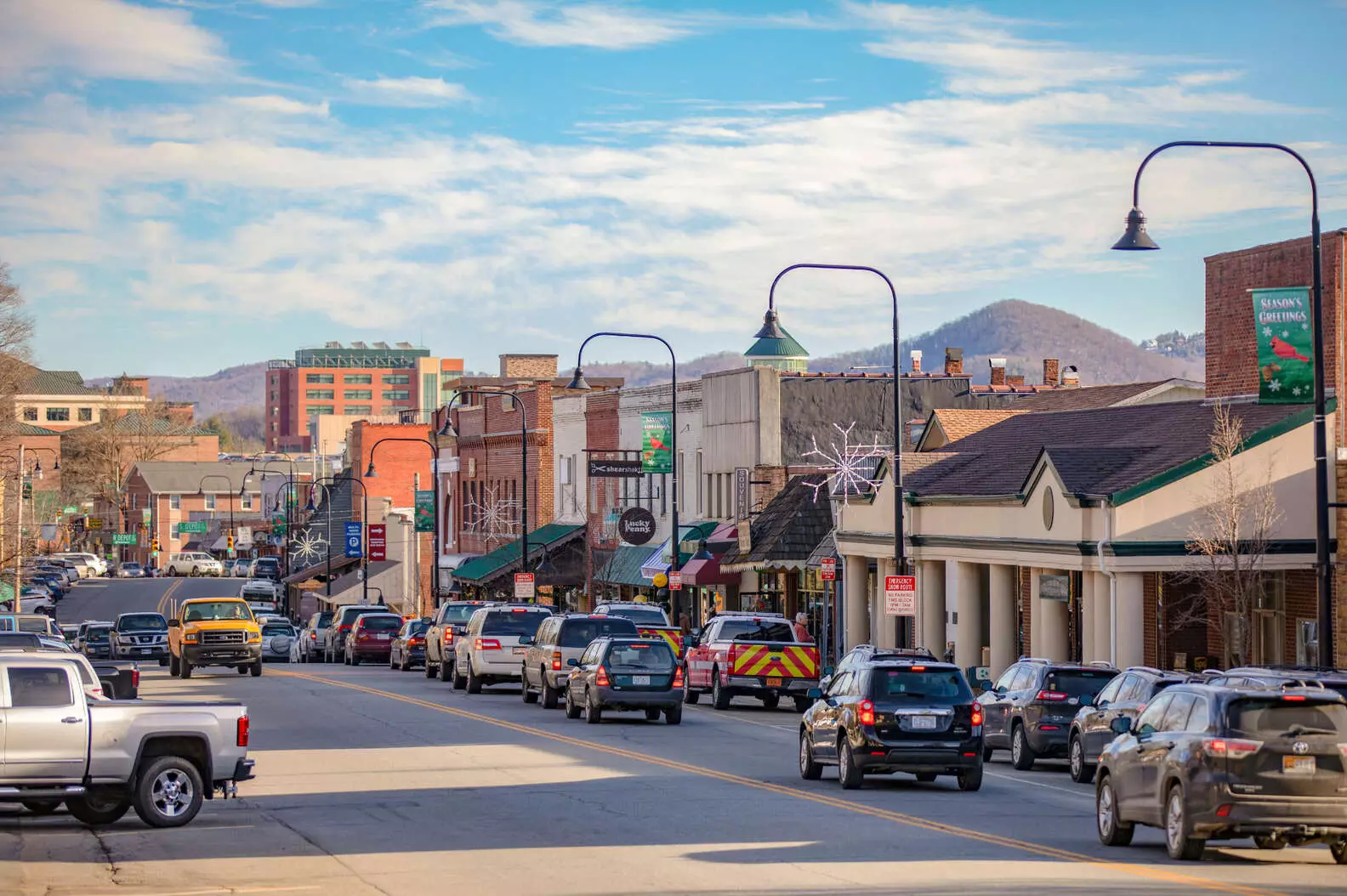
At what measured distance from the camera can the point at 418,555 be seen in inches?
4016

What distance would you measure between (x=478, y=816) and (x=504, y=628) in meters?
22.5

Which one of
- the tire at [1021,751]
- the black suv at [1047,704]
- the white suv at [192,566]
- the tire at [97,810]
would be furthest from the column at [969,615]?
the white suv at [192,566]

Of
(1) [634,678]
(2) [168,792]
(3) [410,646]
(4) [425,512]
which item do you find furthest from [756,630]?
(4) [425,512]

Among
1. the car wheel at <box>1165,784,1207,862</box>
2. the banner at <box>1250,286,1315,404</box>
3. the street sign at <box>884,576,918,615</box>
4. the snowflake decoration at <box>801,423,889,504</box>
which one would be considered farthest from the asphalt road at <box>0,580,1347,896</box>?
the snowflake decoration at <box>801,423,889,504</box>

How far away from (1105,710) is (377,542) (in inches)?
2841

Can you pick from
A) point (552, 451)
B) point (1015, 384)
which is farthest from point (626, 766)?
point (552, 451)

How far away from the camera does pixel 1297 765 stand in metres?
15.6

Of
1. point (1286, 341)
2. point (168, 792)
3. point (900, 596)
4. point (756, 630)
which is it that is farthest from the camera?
point (756, 630)

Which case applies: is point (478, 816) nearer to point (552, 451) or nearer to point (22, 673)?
point (22, 673)

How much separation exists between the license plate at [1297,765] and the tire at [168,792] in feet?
33.5

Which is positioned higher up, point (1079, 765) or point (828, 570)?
point (828, 570)

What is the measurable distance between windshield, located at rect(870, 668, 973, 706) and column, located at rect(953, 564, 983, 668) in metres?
19.5

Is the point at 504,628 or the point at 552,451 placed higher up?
the point at 552,451

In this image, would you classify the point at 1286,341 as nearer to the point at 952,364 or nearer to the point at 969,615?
the point at 969,615
